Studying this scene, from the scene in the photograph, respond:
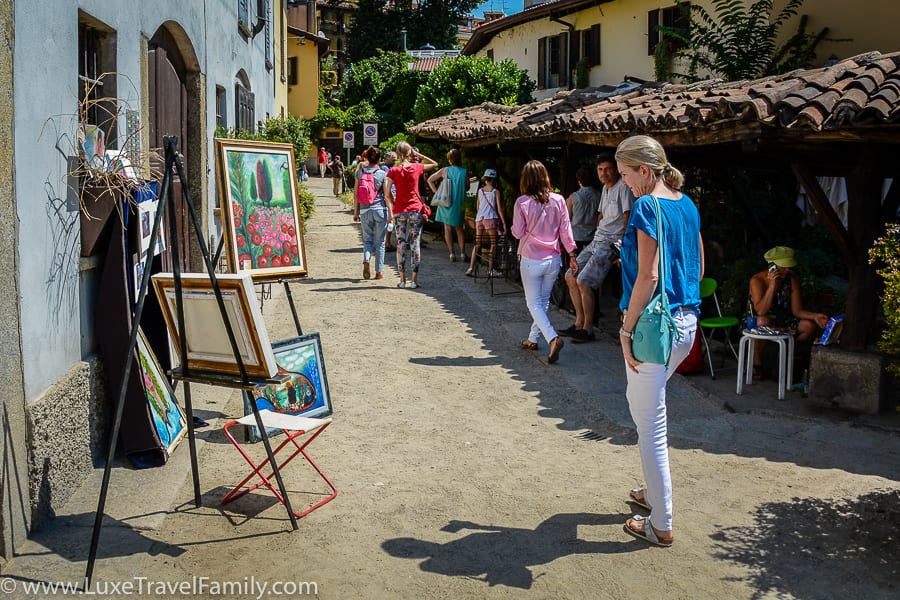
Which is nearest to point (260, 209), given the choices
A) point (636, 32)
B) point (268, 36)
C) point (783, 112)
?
point (783, 112)

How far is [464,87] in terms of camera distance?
847 inches

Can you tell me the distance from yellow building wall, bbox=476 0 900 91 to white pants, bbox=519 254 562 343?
5873 millimetres

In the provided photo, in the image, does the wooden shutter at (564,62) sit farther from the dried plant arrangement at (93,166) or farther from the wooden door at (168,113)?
the dried plant arrangement at (93,166)

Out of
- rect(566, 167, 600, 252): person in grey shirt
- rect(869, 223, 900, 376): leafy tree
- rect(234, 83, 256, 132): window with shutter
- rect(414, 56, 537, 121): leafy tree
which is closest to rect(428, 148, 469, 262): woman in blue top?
rect(234, 83, 256, 132): window with shutter

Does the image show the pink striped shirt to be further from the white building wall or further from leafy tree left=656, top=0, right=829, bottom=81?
leafy tree left=656, top=0, right=829, bottom=81

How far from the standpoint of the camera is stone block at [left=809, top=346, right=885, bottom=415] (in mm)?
6910

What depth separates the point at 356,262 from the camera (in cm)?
1548

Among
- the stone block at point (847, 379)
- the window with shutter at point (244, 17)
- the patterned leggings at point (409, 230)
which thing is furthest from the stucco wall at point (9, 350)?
the window with shutter at point (244, 17)

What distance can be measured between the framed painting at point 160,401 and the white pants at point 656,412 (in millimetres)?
2879

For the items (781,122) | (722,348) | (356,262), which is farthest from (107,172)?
(356,262)

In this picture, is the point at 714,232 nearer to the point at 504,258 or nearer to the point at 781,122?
the point at 504,258

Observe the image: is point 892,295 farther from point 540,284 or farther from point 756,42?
point 756,42

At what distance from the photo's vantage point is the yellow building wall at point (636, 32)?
1147 centimetres

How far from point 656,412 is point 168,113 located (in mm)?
5529
